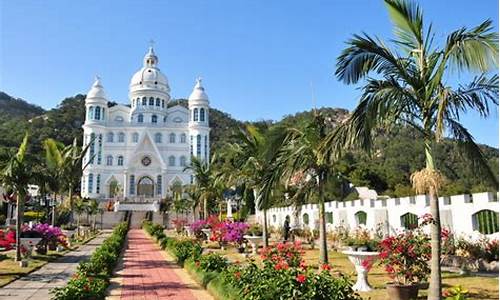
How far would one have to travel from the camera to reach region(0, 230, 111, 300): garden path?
9.77m

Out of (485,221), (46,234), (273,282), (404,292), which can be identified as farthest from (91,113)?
(273,282)

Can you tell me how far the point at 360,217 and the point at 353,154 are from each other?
517 inches

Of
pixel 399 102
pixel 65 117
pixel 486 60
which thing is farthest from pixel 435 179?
pixel 65 117

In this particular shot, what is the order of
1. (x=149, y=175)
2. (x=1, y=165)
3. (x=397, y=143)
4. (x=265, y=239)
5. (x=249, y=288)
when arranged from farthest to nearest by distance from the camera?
1. (x=397, y=143)
2. (x=149, y=175)
3. (x=265, y=239)
4. (x=1, y=165)
5. (x=249, y=288)

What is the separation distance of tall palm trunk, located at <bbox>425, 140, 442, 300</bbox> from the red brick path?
4.50 m

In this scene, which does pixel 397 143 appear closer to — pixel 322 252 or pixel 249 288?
pixel 322 252

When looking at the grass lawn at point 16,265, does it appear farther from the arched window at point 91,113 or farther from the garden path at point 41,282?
the arched window at point 91,113

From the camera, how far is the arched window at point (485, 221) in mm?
13734

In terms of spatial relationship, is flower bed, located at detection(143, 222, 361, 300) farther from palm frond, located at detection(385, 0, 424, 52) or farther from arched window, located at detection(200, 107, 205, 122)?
arched window, located at detection(200, 107, 205, 122)

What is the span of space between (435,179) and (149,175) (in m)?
56.5

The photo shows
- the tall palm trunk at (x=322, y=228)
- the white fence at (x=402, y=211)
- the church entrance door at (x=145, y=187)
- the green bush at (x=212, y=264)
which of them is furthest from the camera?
the church entrance door at (x=145, y=187)

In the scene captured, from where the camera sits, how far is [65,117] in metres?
87.5

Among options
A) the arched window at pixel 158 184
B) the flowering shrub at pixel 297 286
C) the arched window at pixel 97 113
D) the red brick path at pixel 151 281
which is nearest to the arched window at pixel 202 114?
the arched window at pixel 158 184

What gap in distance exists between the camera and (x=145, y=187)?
2448 inches
